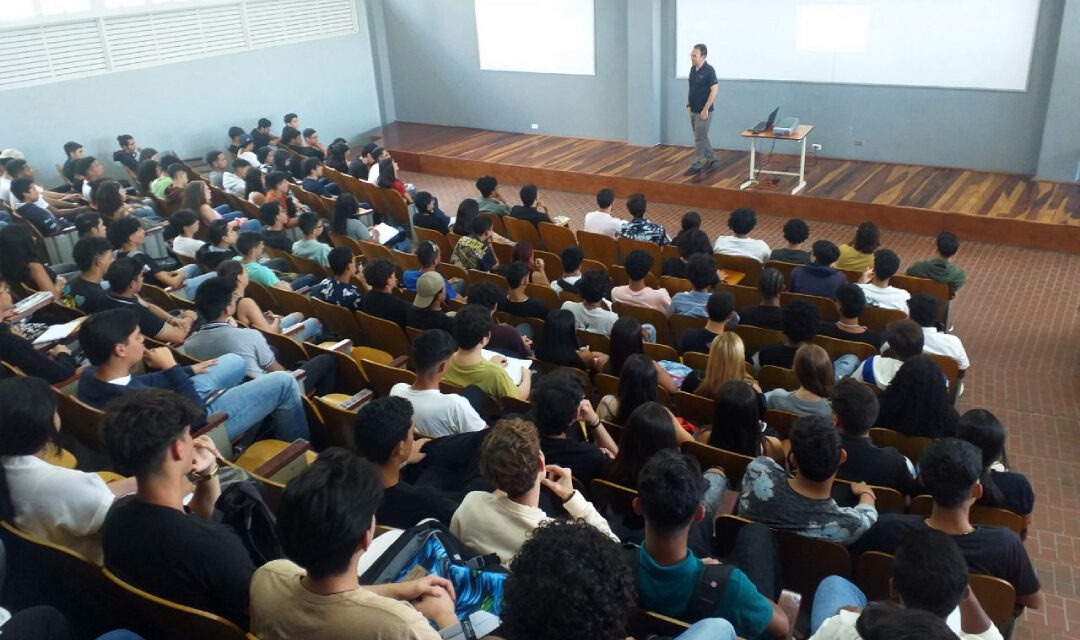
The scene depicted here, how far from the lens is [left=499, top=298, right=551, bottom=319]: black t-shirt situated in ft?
16.1

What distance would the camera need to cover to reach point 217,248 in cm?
591

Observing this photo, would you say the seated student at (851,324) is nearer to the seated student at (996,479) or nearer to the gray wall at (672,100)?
the seated student at (996,479)

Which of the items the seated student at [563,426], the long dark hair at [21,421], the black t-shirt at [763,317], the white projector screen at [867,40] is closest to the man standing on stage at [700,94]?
the white projector screen at [867,40]

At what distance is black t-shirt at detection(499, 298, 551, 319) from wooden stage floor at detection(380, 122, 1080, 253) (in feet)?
15.3

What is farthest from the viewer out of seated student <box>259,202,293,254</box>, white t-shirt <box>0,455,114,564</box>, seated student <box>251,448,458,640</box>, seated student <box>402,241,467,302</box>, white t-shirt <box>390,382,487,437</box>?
seated student <box>259,202,293,254</box>

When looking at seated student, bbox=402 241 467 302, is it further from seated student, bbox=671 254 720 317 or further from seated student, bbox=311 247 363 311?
seated student, bbox=671 254 720 317

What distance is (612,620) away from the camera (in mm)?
1658

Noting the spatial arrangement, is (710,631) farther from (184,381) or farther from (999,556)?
(184,381)

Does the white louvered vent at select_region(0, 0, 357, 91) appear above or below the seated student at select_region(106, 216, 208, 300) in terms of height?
above

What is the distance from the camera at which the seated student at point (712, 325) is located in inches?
174

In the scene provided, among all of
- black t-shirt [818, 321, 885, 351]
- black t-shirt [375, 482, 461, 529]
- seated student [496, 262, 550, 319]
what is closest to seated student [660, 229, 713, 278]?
seated student [496, 262, 550, 319]

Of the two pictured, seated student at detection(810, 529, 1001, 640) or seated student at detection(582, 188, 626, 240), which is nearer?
seated student at detection(810, 529, 1001, 640)

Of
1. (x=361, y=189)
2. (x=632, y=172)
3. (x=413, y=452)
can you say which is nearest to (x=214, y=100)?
(x=361, y=189)

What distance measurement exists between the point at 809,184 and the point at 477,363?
616cm
